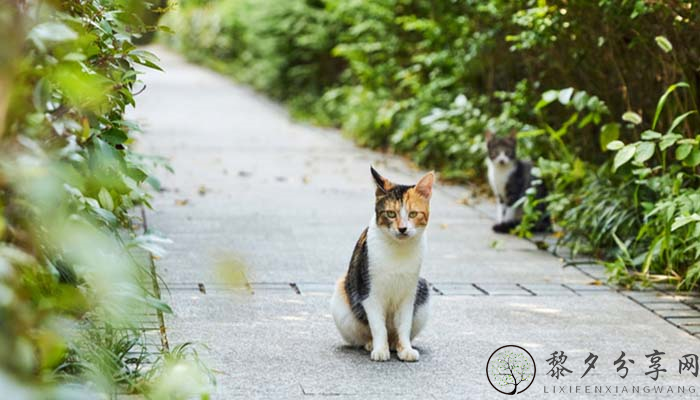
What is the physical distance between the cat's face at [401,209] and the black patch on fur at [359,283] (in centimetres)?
20

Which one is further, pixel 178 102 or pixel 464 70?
pixel 178 102

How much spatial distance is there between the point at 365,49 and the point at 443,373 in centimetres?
1071

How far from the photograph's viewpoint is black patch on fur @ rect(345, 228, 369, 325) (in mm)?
5516

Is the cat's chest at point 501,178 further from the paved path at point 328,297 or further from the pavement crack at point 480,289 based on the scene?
the pavement crack at point 480,289

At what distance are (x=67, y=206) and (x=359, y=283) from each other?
6.41ft

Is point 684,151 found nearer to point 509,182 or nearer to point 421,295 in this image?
point 421,295

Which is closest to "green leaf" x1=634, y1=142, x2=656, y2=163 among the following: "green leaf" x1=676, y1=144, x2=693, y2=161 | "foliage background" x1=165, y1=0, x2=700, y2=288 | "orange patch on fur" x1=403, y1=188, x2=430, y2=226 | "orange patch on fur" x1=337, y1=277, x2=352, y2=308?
"foliage background" x1=165, y1=0, x2=700, y2=288

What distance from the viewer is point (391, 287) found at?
18.0 ft

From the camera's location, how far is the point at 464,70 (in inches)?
492

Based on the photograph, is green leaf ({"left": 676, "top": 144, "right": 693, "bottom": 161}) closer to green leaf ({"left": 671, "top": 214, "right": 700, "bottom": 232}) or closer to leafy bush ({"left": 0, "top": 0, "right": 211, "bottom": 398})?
green leaf ({"left": 671, "top": 214, "right": 700, "bottom": 232})

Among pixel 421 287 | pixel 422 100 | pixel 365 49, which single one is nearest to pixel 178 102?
pixel 365 49

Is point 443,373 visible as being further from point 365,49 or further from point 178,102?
point 178,102

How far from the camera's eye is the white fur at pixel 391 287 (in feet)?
17.9

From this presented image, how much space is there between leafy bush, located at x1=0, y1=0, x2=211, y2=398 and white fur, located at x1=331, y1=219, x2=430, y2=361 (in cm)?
112
